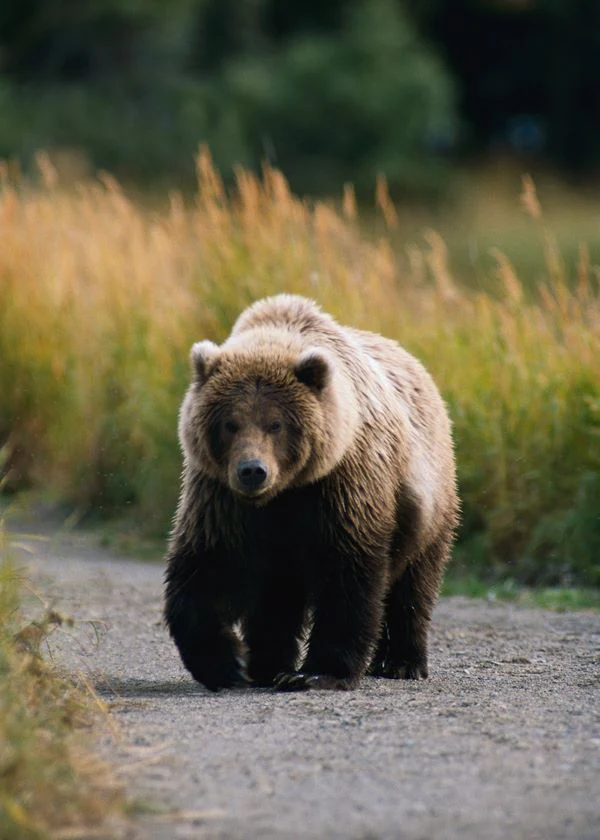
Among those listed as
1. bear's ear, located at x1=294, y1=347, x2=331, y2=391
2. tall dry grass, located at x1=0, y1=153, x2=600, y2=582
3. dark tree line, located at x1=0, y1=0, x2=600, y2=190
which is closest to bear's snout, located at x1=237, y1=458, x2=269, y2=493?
bear's ear, located at x1=294, y1=347, x2=331, y2=391

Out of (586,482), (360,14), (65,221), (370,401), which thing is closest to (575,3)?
(360,14)

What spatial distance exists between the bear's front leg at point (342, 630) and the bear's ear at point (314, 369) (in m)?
0.67

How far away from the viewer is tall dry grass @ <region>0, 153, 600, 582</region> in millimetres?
9750

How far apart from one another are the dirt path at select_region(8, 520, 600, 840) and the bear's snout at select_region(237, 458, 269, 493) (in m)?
0.76

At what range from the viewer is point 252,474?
600 cm

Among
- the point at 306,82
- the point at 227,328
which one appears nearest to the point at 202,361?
the point at 227,328

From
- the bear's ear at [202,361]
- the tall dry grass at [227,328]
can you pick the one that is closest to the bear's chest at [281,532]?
the bear's ear at [202,361]

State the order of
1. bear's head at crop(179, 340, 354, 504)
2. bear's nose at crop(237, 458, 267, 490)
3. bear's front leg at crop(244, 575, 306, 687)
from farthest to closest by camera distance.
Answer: bear's front leg at crop(244, 575, 306, 687), bear's head at crop(179, 340, 354, 504), bear's nose at crop(237, 458, 267, 490)

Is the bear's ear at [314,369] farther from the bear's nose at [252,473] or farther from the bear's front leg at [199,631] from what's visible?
the bear's front leg at [199,631]

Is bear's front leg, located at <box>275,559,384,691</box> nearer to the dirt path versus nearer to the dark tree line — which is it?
the dirt path

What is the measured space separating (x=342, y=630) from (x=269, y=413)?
845mm

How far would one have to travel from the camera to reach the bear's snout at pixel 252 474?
19.6ft

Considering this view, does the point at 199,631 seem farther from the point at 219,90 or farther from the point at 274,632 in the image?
the point at 219,90

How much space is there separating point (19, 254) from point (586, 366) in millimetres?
4414
